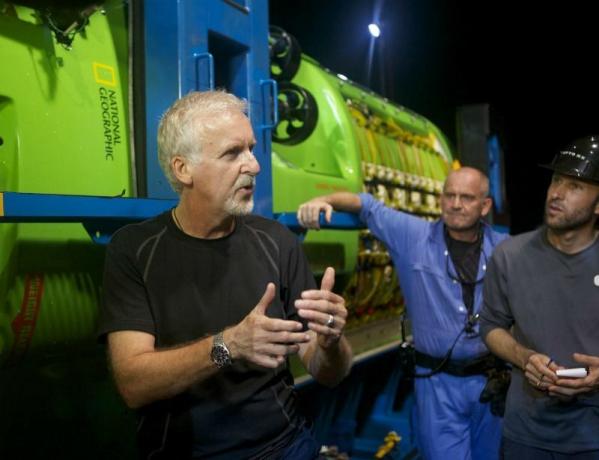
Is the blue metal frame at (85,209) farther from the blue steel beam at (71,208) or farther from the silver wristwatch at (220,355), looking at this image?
the silver wristwatch at (220,355)

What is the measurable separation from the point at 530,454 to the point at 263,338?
163cm

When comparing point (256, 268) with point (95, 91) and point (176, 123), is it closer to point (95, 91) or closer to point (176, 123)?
point (176, 123)

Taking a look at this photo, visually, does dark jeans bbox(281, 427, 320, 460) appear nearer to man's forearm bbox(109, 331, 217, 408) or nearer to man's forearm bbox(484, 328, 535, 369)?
man's forearm bbox(109, 331, 217, 408)

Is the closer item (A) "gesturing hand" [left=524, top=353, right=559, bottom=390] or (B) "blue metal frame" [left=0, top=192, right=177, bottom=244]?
(B) "blue metal frame" [left=0, top=192, right=177, bottom=244]

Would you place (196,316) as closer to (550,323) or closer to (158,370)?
(158,370)

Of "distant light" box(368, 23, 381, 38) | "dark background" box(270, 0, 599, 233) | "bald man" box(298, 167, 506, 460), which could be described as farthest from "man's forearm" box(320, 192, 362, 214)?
"distant light" box(368, 23, 381, 38)

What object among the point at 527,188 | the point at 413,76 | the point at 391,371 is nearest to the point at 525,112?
the point at 527,188

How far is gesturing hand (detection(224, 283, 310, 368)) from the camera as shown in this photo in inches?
55.6

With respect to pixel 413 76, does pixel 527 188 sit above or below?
below

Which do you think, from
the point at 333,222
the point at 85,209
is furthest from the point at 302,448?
the point at 333,222

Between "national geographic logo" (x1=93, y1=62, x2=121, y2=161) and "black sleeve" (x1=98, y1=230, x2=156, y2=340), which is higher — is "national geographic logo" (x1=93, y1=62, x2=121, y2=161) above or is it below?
above

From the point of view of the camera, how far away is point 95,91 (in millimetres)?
2080

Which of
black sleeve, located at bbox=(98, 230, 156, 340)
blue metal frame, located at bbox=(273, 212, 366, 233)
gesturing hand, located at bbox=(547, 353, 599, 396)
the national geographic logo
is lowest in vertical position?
gesturing hand, located at bbox=(547, 353, 599, 396)

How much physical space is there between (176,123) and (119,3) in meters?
0.84
